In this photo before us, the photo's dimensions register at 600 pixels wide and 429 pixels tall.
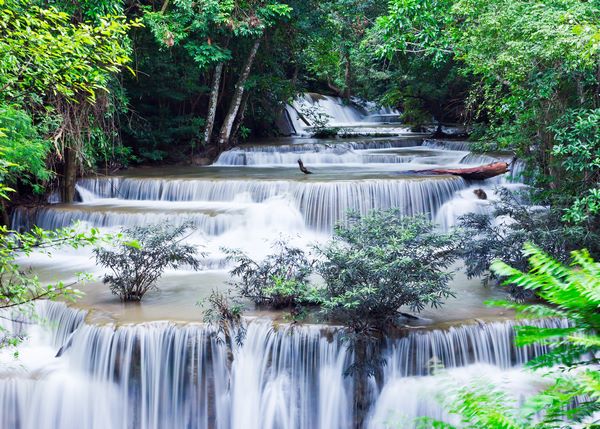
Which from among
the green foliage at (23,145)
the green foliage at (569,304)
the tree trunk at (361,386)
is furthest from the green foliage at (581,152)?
the green foliage at (23,145)

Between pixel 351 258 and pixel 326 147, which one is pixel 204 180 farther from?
pixel 351 258

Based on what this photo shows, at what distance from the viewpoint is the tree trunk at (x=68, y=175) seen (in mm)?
14508

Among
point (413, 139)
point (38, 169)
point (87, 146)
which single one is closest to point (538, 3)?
point (38, 169)

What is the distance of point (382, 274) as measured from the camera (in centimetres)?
711

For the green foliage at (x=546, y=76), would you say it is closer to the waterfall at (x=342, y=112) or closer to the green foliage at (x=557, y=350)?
the green foliage at (x=557, y=350)

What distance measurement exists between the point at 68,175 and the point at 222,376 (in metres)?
8.75

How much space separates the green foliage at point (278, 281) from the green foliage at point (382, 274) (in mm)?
464

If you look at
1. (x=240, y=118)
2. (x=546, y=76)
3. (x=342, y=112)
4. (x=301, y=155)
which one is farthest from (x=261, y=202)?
(x=342, y=112)

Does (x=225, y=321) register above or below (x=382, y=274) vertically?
below

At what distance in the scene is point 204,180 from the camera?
14.4 meters

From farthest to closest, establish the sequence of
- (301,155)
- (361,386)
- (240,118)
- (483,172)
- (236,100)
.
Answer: (240,118)
(236,100)
(301,155)
(483,172)
(361,386)

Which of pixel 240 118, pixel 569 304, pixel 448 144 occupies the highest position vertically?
pixel 240 118

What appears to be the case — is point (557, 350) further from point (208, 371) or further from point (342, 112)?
point (342, 112)

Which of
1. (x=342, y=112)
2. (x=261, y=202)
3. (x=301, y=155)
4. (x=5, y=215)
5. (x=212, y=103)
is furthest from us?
(x=342, y=112)
